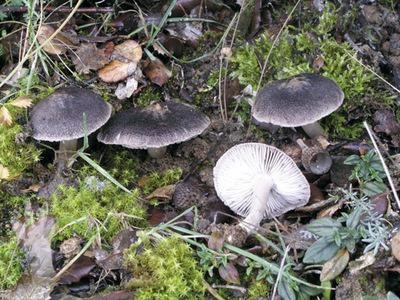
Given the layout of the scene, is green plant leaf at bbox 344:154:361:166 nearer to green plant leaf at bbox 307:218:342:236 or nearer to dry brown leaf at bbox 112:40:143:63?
green plant leaf at bbox 307:218:342:236

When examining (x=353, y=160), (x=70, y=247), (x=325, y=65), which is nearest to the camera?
(x=70, y=247)

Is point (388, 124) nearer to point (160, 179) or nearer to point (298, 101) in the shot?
point (298, 101)

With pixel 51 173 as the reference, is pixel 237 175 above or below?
above

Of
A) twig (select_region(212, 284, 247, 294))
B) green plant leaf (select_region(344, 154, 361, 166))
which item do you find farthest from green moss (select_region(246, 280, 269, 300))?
green plant leaf (select_region(344, 154, 361, 166))

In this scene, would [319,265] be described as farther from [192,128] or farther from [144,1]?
[144,1]

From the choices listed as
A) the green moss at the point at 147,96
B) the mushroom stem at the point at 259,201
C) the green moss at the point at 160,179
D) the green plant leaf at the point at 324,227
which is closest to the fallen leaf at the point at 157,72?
the green moss at the point at 147,96

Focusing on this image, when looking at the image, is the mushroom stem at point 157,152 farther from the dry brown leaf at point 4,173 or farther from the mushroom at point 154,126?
the dry brown leaf at point 4,173

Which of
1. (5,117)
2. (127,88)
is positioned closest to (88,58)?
(127,88)

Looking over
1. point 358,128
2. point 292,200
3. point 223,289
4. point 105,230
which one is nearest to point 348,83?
point 358,128
